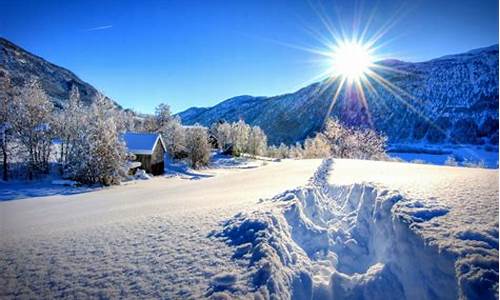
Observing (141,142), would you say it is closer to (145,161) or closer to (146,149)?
(146,149)

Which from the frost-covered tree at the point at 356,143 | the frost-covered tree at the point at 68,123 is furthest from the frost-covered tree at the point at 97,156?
the frost-covered tree at the point at 356,143

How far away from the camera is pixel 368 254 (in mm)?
9008

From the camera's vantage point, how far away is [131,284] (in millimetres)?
5227

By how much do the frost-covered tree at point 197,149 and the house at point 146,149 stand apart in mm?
12161

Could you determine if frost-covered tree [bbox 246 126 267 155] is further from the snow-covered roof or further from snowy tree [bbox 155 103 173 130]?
the snow-covered roof

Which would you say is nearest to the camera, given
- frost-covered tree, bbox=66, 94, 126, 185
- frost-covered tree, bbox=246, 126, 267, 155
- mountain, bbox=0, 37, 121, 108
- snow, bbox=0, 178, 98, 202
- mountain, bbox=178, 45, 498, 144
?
snow, bbox=0, 178, 98, 202

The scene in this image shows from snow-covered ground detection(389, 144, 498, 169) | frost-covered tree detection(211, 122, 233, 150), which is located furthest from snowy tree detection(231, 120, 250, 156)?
snow-covered ground detection(389, 144, 498, 169)

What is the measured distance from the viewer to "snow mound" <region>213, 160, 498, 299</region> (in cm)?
502

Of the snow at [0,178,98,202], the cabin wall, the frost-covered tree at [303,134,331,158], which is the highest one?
the frost-covered tree at [303,134,331,158]

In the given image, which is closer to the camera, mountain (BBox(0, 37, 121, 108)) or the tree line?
the tree line

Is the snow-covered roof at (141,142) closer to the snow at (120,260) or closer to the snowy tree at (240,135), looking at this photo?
the snow at (120,260)

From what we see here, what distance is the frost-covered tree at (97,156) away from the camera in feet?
92.5

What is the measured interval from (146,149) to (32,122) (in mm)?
14087

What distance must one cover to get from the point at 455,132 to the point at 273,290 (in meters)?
164
